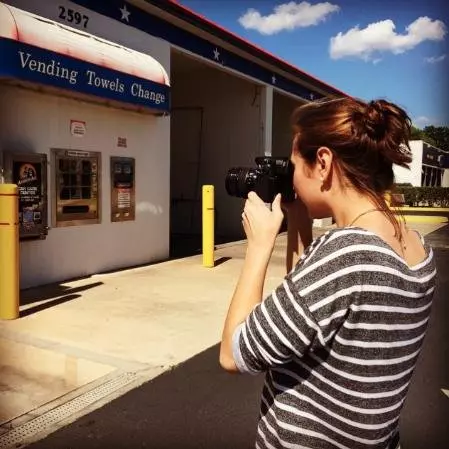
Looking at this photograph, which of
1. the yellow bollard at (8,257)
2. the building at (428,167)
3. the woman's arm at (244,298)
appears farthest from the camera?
the building at (428,167)

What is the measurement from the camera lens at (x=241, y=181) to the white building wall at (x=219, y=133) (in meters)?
10.9

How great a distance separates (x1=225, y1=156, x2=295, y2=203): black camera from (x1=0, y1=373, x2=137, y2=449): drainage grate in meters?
2.16

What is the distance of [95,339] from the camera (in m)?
4.58

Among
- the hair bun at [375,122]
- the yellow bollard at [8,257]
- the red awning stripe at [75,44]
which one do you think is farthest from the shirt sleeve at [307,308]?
the red awning stripe at [75,44]

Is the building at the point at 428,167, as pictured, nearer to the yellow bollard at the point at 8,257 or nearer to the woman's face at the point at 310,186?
the yellow bollard at the point at 8,257

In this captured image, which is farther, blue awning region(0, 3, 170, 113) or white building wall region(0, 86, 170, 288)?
white building wall region(0, 86, 170, 288)

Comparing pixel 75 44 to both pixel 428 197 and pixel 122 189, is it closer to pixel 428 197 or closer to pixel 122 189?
pixel 122 189

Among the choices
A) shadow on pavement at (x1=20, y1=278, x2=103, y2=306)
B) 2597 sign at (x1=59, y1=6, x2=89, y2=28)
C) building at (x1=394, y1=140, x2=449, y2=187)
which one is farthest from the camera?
building at (x1=394, y1=140, x2=449, y2=187)

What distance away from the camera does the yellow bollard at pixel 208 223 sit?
27.4 feet

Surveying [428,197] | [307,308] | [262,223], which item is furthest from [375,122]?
[428,197]

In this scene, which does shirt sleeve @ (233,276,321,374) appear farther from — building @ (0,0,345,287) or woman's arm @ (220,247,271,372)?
building @ (0,0,345,287)

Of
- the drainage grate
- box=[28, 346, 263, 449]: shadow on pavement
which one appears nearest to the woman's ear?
box=[28, 346, 263, 449]: shadow on pavement

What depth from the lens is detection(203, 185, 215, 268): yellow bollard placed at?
8.35 meters

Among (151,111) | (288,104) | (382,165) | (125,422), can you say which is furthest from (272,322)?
(288,104)
